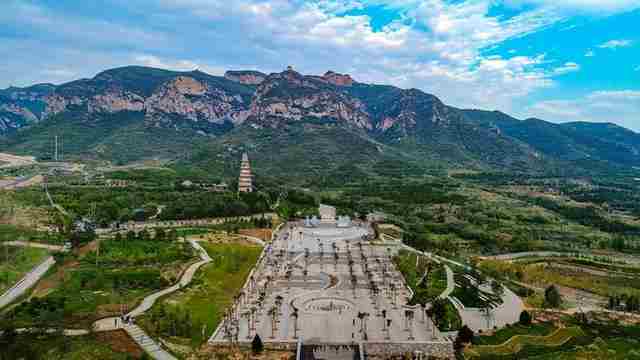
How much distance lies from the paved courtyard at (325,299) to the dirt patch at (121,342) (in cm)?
600

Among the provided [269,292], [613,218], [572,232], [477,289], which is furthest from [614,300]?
[613,218]

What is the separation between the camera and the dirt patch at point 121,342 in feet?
130

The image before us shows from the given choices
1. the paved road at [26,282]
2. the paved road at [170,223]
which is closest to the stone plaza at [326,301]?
the paved road at [170,223]

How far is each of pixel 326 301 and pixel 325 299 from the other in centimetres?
69

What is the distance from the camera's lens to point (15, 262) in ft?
199

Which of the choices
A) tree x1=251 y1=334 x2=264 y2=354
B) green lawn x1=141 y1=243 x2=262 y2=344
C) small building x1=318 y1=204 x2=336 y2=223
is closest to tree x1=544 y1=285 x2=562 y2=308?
tree x1=251 y1=334 x2=264 y2=354

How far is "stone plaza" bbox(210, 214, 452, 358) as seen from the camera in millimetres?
44709

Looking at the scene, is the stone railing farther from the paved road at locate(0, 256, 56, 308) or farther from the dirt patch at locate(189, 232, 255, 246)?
the dirt patch at locate(189, 232, 255, 246)

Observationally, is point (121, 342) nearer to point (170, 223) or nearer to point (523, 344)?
point (523, 344)

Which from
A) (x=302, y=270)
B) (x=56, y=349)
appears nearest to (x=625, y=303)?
(x=302, y=270)

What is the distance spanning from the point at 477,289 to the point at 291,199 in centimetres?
5841

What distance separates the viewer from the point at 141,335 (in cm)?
4266

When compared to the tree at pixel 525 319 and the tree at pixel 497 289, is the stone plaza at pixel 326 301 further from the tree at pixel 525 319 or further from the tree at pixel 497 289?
the tree at pixel 497 289

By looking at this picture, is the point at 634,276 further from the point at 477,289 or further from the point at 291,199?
the point at 291,199
